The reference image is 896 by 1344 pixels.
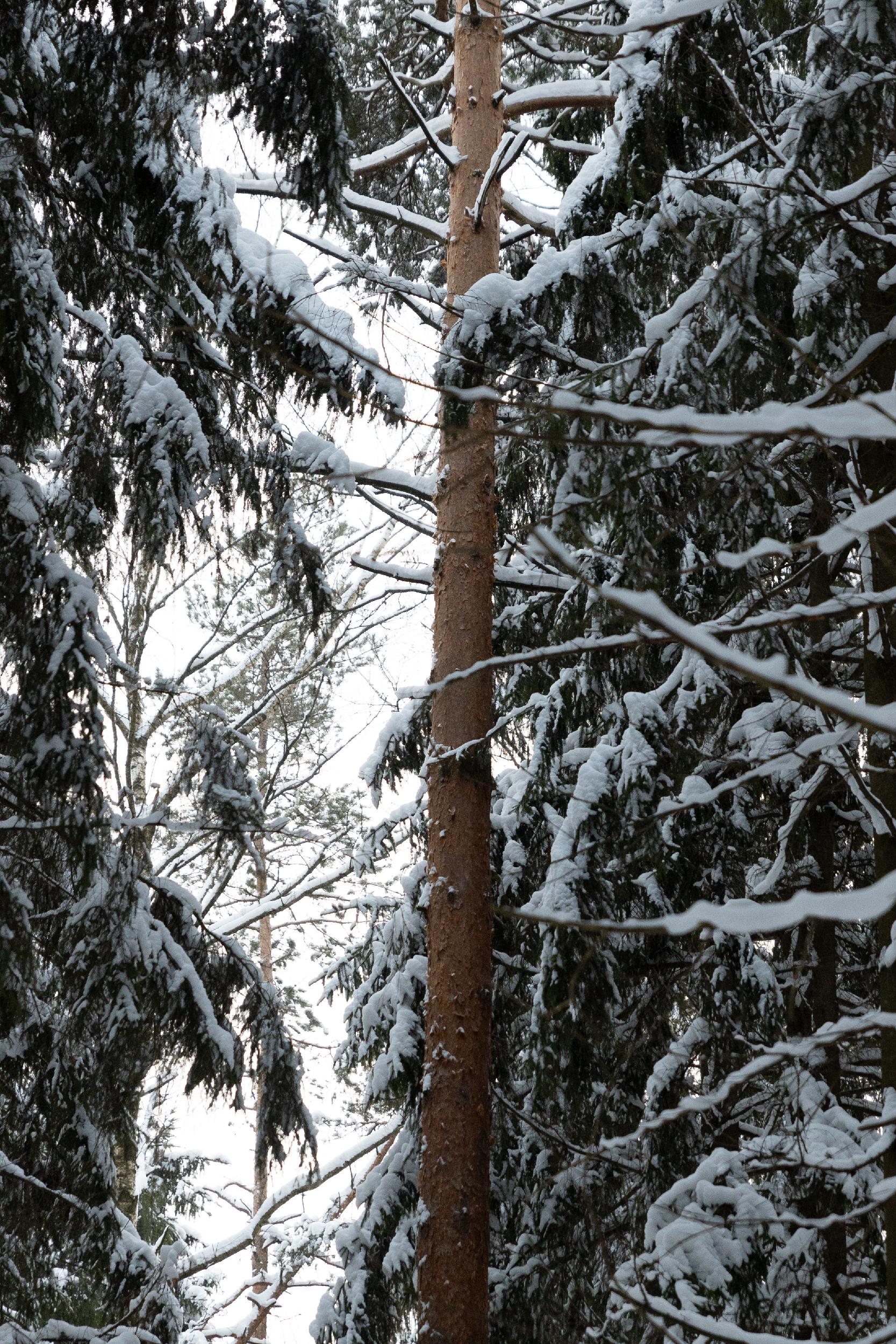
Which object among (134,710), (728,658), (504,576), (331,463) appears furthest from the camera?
(134,710)

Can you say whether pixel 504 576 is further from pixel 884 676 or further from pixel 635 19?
pixel 635 19

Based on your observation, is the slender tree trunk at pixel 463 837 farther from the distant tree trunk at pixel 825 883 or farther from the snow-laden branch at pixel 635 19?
the distant tree trunk at pixel 825 883

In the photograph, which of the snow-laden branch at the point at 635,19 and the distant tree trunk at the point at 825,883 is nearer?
the snow-laden branch at the point at 635,19

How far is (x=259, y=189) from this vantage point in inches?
195

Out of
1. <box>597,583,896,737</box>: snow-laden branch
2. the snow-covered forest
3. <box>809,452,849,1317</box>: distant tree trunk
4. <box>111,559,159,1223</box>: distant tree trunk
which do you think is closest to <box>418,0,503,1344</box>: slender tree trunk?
the snow-covered forest

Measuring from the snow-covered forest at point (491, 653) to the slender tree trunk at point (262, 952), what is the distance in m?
3.29

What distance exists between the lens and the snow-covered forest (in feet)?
11.0

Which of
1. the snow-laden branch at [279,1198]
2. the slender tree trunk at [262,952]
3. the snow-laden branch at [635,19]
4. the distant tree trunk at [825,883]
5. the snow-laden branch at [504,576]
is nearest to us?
the snow-laden branch at [635,19]

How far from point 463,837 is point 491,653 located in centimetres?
84

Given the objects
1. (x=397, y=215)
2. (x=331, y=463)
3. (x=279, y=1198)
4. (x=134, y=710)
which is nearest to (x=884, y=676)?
(x=331, y=463)

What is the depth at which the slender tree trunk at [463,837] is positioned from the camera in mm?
3914

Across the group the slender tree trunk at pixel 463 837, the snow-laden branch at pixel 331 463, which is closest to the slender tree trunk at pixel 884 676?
the slender tree trunk at pixel 463 837

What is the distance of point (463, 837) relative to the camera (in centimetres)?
444

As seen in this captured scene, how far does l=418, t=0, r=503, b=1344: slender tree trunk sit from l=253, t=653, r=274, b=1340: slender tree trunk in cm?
390
